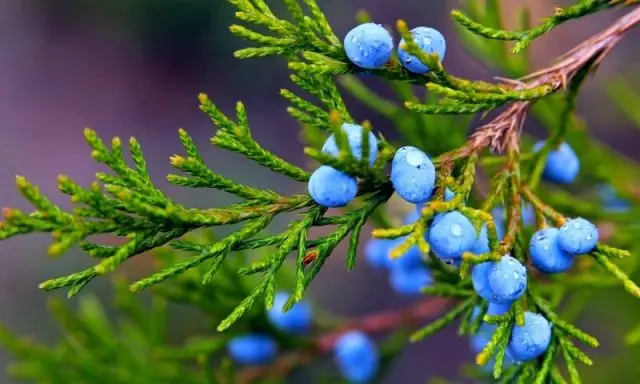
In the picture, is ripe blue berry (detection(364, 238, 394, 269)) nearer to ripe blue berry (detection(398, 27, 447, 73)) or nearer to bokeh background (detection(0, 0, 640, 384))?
ripe blue berry (detection(398, 27, 447, 73))

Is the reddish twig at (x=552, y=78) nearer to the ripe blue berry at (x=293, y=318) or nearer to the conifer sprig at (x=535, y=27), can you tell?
the conifer sprig at (x=535, y=27)

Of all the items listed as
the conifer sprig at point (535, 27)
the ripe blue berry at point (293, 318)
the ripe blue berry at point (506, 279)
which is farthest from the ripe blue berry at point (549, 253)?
the ripe blue berry at point (293, 318)

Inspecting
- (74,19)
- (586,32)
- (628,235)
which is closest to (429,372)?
(586,32)

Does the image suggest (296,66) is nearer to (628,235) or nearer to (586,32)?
(628,235)

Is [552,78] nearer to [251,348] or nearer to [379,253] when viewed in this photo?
[379,253]

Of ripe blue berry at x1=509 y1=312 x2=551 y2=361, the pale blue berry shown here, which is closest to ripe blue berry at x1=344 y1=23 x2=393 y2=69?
the pale blue berry

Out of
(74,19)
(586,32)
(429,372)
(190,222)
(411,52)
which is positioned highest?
(411,52)

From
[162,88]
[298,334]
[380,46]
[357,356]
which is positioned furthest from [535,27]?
[162,88]
